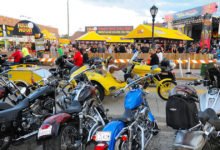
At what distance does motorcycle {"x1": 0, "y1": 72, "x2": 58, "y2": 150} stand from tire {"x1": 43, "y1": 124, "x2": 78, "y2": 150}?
2.54 ft

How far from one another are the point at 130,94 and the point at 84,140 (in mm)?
1039

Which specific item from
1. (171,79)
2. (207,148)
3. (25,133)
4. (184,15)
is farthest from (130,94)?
(184,15)

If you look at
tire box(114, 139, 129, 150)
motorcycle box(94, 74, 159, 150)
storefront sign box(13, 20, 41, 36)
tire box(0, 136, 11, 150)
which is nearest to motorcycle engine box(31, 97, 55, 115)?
tire box(0, 136, 11, 150)

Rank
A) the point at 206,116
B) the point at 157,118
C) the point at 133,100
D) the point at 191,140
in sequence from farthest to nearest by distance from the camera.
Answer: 1. the point at 157,118
2. the point at 133,100
3. the point at 206,116
4. the point at 191,140

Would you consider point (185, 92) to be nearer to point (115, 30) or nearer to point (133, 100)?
point (133, 100)

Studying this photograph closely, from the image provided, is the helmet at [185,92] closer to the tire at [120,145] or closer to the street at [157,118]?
the tire at [120,145]

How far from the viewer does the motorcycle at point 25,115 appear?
3689 millimetres

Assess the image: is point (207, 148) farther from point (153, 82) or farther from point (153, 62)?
point (153, 62)

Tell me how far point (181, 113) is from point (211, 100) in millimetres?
1544

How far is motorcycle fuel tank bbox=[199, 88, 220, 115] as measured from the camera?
428 centimetres

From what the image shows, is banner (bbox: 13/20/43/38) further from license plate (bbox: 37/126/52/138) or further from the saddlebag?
the saddlebag

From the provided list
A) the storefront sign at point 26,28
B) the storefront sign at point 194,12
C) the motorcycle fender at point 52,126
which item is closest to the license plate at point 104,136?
the motorcycle fender at point 52,126

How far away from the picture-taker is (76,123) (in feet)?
12.3

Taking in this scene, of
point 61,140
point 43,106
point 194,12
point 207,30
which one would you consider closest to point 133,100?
point 61,140
